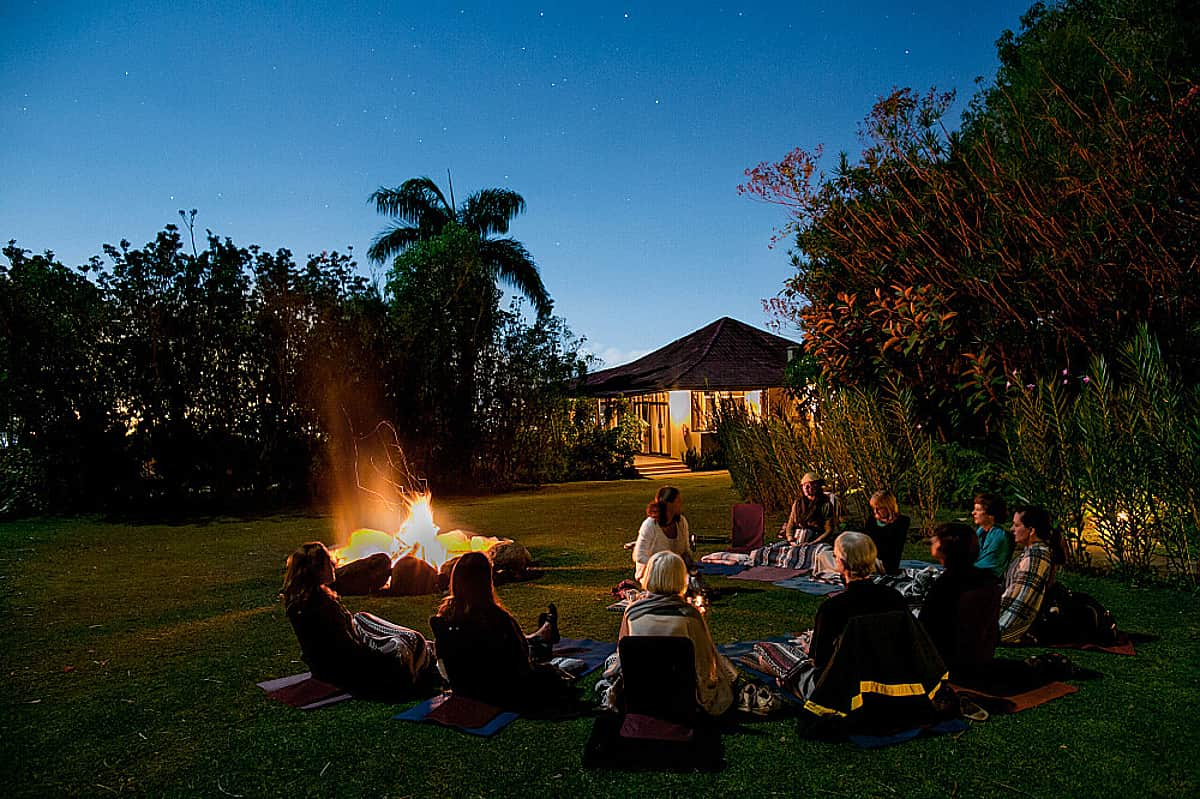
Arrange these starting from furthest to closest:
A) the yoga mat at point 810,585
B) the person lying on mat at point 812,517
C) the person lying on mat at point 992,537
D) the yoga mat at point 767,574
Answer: the person lying on mat at point 812,517
the yoga mat at point 767,574
the yoga mat at point 810,585
the person lying on mat at point 992,537

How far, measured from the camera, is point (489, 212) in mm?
31297

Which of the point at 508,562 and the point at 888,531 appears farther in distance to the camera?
the point at 508,562

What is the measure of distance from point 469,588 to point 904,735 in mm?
2477

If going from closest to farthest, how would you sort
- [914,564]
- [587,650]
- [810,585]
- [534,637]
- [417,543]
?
[534,637]
[587,650]
[810,585]
[914,564]
[417,543]

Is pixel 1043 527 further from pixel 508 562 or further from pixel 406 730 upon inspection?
pixel 508 562

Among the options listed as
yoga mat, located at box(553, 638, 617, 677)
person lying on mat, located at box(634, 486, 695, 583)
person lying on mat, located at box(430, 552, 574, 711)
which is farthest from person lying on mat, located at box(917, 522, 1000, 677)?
person lying on mat, located at box(634, 486, 695, 583)

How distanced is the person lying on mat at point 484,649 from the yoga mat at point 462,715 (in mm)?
69

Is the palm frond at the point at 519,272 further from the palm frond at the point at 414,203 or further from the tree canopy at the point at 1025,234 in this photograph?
the tree canopy at the point at 1025,234

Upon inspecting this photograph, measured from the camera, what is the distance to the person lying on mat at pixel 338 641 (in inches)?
198

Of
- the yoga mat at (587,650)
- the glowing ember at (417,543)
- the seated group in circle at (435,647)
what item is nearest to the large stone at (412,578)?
the glowing ember at (417,543)

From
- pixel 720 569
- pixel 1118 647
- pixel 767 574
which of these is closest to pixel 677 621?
pixel 1118 647

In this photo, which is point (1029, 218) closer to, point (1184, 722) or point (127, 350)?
point (1184, 722)

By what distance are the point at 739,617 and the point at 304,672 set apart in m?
3.55

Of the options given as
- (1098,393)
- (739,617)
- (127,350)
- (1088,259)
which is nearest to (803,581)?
(739,617)
